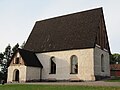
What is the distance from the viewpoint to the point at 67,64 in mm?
34969

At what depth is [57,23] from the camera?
40844 millimetres

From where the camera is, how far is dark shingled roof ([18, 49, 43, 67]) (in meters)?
35.3

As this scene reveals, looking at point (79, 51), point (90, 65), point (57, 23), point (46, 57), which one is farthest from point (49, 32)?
point (90, 65)

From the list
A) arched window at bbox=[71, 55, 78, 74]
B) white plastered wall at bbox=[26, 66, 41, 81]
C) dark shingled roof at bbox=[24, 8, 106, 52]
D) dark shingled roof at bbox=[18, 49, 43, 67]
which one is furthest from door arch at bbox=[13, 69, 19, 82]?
arched window at bbox=[71, 55, 78, 74]

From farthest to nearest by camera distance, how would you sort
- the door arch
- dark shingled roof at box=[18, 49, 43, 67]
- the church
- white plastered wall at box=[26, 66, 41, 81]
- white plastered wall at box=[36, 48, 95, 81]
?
the door arch
dark shingled roof at box=[18, 49, 43, 67]
white plastered wall at box=[26, 66, 41, 81]
the church
white plastered wall at box=[36, 48, 95, 81]

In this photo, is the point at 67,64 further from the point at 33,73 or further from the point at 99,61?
the point at 33,73

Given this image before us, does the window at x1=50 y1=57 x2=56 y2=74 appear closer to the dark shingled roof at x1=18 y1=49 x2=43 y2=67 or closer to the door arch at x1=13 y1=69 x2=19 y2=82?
the dark shingled roof at x1=18 y1=49 x2=43 y2=67

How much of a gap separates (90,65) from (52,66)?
7.74 meters

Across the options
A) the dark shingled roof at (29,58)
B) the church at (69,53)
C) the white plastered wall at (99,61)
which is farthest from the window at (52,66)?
the white plastered wall at (99,61)

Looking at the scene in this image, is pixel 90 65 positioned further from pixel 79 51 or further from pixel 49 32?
pixel 49 32

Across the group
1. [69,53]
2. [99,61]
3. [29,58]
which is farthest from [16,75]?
[99,61]

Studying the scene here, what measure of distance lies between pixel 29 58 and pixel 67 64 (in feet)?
22.6

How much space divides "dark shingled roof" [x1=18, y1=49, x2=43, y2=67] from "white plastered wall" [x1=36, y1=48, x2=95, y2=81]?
94cm

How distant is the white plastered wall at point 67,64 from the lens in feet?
107
